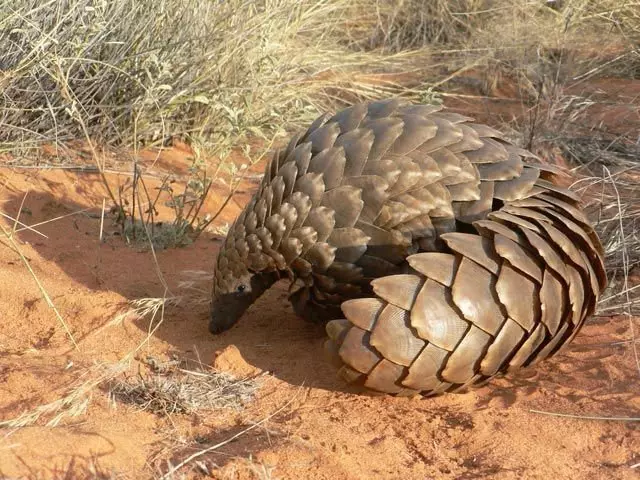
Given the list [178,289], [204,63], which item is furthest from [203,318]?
[204,63]

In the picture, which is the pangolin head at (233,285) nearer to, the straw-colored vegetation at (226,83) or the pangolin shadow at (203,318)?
the pangolin shadow at (203,318)

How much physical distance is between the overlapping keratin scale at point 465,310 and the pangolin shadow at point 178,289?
0.41 metres

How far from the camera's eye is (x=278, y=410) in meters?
3.26

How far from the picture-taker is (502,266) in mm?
3098

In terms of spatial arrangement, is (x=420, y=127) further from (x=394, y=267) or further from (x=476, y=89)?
(x=476, y=89)

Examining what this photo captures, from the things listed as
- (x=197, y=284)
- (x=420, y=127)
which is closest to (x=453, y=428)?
(x=420, y=127)

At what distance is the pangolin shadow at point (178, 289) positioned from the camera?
369 cm

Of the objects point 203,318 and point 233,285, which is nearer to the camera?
point 233,285

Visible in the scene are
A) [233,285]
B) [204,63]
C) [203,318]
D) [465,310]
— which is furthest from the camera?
[204,63]

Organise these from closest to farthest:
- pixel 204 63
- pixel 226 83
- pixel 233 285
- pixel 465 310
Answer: pixel 465 310
pixel 233 285
pixel 204 63
pixel 226 83

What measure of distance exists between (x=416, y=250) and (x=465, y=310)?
38 cm

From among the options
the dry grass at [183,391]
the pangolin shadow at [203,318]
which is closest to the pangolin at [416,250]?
the pangolin shadow at [203,318]

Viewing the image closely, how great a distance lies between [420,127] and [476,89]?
5.22 metres

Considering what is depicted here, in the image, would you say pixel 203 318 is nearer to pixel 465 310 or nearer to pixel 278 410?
pixel 278 410
